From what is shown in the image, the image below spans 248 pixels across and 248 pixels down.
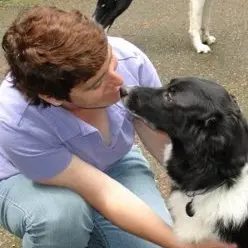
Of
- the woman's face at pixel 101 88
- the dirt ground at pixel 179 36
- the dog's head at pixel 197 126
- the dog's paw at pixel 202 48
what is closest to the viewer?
the dog's head at pixel 197 126

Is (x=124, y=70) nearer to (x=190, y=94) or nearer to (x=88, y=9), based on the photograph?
(x=190, y=94)

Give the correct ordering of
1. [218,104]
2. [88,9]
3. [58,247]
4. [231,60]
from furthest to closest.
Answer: [88,9], [231,60], [58,247], [218,104]

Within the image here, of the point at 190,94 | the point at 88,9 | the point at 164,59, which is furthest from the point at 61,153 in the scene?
the point at 88,9

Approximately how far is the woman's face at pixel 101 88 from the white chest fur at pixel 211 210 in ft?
0.93

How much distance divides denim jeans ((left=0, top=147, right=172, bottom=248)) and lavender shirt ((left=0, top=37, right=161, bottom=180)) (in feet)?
0.24

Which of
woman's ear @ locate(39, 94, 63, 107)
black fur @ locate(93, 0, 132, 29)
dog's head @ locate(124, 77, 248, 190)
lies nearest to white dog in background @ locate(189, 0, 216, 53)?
black fur @ locate(93, 0, 132, 29)

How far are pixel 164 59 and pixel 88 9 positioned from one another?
1.54 meters

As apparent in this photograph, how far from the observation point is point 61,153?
2.05 metres

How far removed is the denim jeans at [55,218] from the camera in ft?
6.75

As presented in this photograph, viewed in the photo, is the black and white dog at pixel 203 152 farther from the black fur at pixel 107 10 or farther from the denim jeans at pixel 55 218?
the black fur at pixel 107 10

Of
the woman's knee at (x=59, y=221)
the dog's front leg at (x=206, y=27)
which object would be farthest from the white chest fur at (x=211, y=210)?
the dog's front leg at (x=206, y=27)

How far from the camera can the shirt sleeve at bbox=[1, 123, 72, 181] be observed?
78.2 inches

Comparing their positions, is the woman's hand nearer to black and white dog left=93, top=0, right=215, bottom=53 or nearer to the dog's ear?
the dog's ear

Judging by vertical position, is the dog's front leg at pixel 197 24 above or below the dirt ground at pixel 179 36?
above
